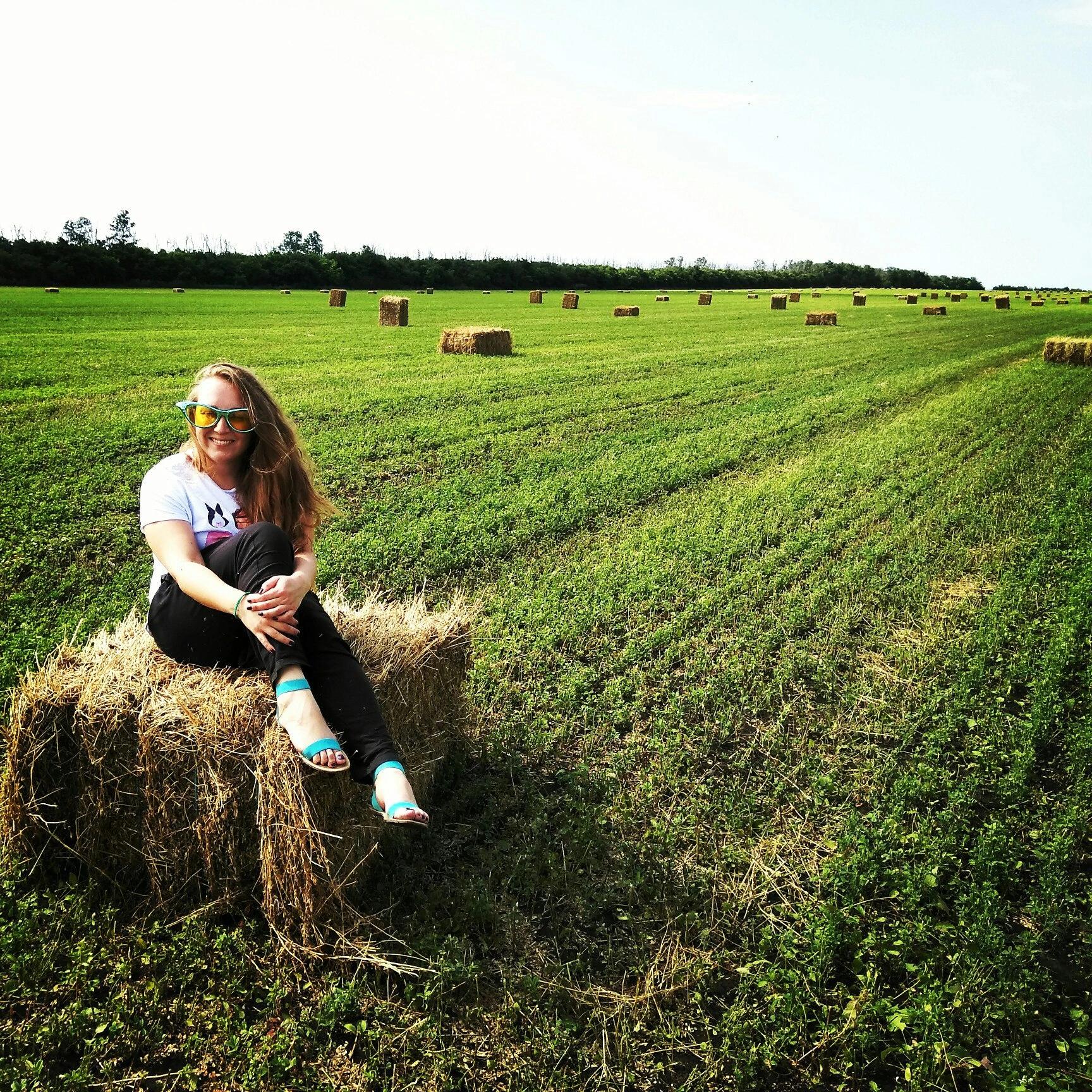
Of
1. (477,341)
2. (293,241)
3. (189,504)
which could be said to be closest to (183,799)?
(189,504)

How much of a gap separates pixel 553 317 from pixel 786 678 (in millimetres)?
33166

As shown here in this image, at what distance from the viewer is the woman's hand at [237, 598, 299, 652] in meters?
3.74

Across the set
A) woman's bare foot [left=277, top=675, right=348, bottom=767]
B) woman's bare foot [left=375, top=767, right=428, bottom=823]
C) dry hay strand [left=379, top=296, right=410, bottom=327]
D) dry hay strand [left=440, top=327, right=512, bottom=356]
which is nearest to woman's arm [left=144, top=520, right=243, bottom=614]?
woman's bare foot [left=277, top=675, right=348, bottom=767]

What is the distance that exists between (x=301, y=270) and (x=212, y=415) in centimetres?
6019

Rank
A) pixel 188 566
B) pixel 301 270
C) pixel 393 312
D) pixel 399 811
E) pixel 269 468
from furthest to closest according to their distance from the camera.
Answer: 1. pixel 301 270
2. pixel 393 312
3. pixel 269 468
4. pixel 188 566
5. pixel 399 811

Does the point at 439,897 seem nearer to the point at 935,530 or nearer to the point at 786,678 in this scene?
the point at 786,678

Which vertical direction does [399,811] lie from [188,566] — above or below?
below

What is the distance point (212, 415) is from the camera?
436 centimetres

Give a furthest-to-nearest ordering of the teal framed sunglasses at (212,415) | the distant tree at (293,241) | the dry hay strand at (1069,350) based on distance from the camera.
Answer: the distant tree at (293,241)
the dry hay strand at (1069,350)
the teal framed sunglasses at (212,415)

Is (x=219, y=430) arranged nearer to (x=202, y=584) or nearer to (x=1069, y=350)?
(x=202, y=584)

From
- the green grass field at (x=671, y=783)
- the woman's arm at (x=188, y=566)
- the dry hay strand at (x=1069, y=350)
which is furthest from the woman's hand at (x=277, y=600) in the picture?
the dry hay strand at (x=1069, y=350)

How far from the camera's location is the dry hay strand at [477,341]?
21906mm

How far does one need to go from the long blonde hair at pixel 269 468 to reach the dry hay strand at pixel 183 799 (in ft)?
2.85

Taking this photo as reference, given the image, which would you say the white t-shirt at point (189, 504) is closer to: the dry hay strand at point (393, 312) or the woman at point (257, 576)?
the woman at point (257, 576)
